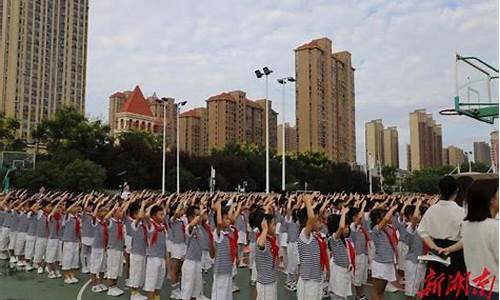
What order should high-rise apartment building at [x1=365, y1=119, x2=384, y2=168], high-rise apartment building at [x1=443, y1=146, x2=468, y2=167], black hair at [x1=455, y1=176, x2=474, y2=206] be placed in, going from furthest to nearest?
high-rise apartment building at [x1=443, y1=146, x2=468, y2=167]
high-rise apartment building at [x1=365, y1=119, x2=384, y2=168]
black hair at [x1=455, y1=176, x2=474, y2=206]

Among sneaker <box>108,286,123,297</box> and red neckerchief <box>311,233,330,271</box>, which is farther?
sneaker <box>108,286,123,297</box>

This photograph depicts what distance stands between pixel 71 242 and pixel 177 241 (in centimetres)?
225

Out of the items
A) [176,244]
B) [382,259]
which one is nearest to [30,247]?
[176,244]

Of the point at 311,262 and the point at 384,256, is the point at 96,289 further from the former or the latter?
the point at 384,256

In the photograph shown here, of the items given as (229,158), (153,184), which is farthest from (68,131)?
(229,158)

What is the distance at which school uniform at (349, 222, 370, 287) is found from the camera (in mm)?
6742

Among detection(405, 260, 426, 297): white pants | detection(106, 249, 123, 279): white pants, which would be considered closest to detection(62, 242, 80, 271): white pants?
detection(106, 249, 123, 279): white pants

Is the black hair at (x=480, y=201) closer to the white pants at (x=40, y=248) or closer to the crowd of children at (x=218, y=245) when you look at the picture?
the crowd of children at (x=218, y=245)

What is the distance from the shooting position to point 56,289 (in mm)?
7711

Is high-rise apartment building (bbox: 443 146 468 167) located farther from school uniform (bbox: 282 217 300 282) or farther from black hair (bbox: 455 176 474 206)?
black hair (bbox: 455 176 474 206)

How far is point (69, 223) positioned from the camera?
8.53 m

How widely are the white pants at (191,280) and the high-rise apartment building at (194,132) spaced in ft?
198

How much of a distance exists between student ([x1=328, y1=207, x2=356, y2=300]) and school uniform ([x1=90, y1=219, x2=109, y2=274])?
3.80 m

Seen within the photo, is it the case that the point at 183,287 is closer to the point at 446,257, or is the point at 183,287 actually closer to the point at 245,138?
the point at 446,257
